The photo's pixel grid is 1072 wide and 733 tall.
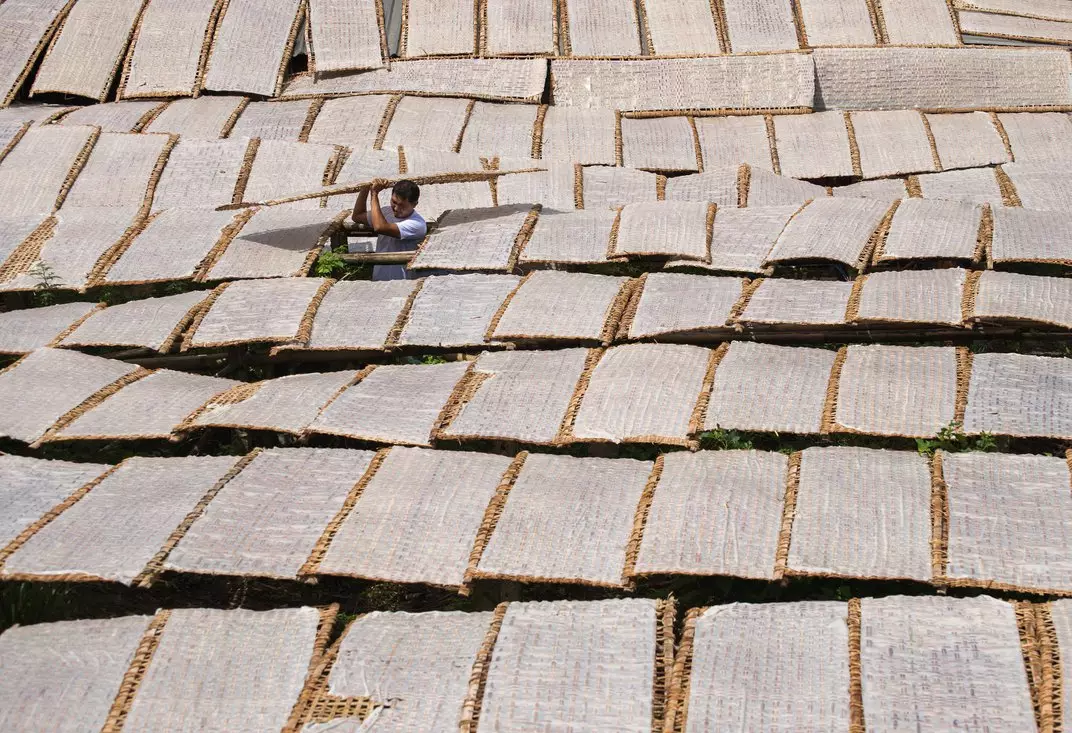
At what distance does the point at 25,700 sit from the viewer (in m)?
4.86

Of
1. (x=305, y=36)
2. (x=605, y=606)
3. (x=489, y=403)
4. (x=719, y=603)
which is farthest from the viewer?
(x=305, y=36)

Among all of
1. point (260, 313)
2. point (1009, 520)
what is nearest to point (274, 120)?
point (260, 313)

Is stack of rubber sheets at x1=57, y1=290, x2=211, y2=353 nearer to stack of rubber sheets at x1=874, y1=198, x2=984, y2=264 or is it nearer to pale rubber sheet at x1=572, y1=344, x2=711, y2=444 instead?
pale rubber sheet at x1=572, y1=344, x2=711, y2=444

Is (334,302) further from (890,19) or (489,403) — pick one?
(890,19)

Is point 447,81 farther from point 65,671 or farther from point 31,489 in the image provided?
point 65,671

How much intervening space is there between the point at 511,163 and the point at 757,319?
12.6ft

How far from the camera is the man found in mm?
8367

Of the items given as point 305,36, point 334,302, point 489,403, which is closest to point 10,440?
point 334,302

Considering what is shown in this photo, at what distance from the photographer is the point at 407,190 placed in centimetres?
835

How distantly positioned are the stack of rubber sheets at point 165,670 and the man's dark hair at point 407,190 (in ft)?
12.6

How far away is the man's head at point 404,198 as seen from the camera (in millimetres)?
8320

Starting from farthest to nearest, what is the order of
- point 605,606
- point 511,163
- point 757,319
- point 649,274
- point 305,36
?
point 305,36 < point 511,163 < point 649,274 < point 757,319 < point 605,606

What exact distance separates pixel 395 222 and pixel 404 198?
25 cm

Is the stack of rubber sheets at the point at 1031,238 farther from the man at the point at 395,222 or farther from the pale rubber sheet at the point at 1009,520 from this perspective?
the man at the point at 395,222
